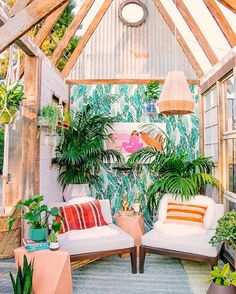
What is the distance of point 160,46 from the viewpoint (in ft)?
17.9

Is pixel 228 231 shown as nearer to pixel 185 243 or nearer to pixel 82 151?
pixel 185 243

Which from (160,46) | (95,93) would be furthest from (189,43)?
(95,93)

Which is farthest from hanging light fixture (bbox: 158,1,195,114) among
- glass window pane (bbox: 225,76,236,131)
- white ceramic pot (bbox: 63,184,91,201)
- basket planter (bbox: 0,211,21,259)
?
basket planter (bbox: 0,211,21,259)

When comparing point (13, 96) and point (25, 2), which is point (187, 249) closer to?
point (13, 96)

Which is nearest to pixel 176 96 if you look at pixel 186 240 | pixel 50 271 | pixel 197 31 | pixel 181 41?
pixel 186 240

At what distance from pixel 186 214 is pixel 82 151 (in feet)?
6.03

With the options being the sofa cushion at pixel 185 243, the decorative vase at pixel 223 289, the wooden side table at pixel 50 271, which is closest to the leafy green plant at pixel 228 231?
the sofa cushion at pixel 185 243

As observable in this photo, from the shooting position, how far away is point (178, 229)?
Answer: 3.71 metres

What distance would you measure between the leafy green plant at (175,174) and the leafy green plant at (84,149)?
0.60 metres

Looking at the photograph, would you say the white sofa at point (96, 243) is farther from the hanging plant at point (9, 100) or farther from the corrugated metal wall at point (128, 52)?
the corrugated metal wall at point (128, 52)

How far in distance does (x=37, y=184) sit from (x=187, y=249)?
1983 mm

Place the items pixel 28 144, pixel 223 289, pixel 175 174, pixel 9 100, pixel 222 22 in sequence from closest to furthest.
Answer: pixel 223 289
pixel 9 100
pixel 28 144
pixel 222 22
pixel 175 174

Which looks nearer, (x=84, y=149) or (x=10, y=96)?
(x=10, y=96)

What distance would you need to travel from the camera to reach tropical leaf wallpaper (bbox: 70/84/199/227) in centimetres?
538
